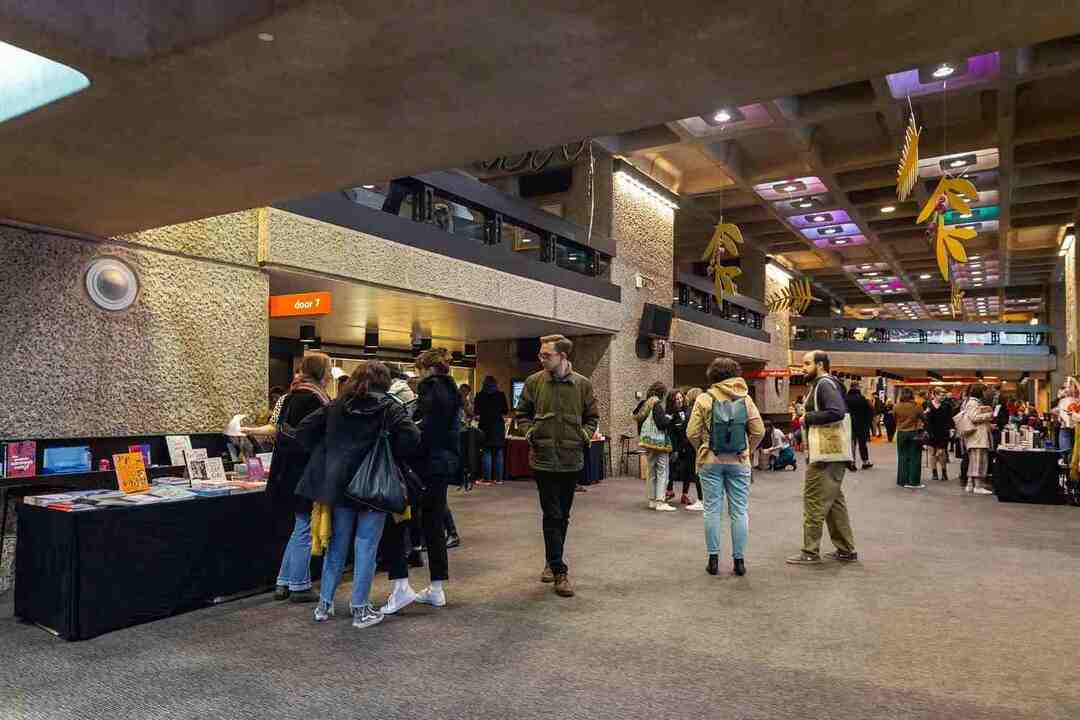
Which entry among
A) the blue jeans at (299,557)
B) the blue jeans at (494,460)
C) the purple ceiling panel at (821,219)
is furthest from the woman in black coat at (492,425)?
the purple ceiling panel at (821,219)

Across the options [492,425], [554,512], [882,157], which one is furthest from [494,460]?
[882,157]

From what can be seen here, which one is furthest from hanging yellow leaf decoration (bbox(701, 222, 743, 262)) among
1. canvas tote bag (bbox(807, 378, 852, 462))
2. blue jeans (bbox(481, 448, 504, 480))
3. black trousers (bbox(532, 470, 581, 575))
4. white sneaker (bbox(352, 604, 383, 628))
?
white sneaker (bbox(352, 604, 383, 628))

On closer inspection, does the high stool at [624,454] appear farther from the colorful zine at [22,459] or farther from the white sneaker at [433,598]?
the colorful zine at [22,459]

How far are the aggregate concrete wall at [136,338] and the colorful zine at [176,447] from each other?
15 cm

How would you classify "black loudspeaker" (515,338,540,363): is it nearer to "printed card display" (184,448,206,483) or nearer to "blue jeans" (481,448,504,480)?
"blue jeans" (481,448,504,480)

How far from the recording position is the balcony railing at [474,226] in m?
7.40

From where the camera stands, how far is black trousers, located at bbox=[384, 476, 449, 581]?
14.1 ft

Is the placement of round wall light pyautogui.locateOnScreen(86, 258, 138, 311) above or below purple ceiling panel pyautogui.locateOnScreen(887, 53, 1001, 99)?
below

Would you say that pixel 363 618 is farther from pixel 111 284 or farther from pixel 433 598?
pixel 111 284

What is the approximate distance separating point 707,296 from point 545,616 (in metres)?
13.9

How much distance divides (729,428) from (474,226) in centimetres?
544

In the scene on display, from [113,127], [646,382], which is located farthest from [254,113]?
[646,382]

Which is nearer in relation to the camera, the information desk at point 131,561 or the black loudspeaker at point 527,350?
the information desk at point 131,561

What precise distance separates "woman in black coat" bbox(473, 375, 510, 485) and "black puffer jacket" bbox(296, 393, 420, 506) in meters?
6.40
